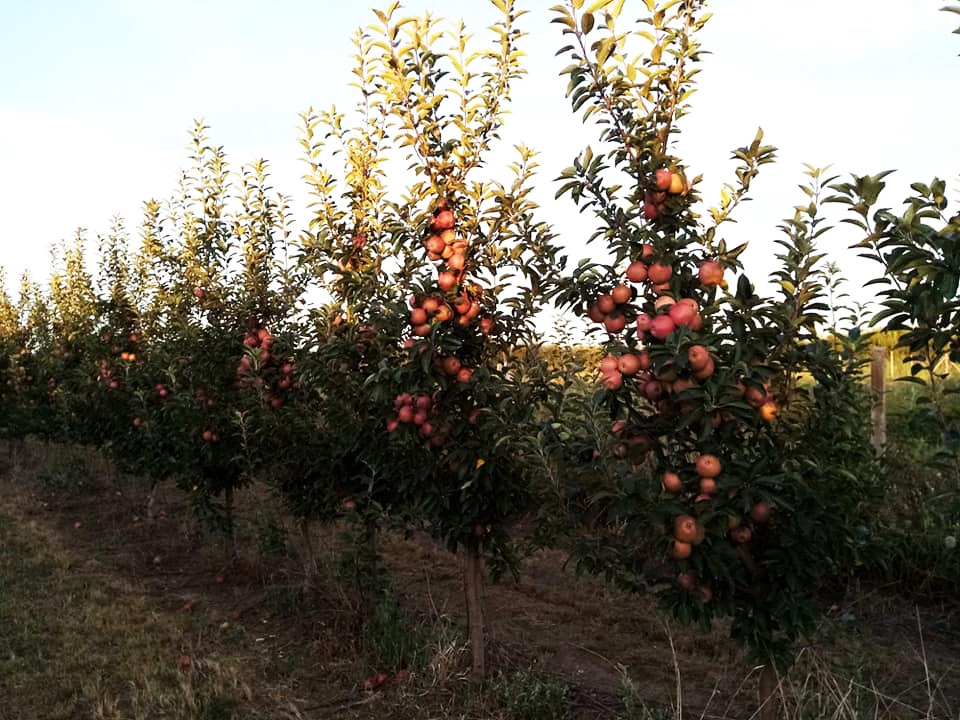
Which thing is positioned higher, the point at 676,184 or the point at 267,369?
the point at 676,184

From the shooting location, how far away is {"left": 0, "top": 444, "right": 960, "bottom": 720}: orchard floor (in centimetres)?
485

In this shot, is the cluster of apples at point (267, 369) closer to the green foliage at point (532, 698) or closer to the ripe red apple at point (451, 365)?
the ripe red apple at point (451, 365)

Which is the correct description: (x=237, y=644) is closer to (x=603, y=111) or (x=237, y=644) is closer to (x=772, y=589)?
(x=772, y=589)

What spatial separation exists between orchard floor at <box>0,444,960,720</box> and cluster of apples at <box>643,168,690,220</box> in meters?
2.08

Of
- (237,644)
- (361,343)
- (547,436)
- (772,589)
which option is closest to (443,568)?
(237,644)

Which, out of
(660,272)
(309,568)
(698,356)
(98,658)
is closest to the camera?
(698,356)

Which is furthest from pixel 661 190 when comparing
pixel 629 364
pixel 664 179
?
pixel 629 364

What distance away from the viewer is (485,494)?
4.81m

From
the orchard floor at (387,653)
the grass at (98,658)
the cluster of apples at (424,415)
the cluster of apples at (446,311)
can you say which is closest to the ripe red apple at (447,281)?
the cluster of apples at (446,311)

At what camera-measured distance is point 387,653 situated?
551 cm

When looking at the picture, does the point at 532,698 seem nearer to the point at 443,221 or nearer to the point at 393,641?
the point at 393,641

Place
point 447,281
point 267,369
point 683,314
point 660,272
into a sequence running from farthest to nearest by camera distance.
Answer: point 267,369
point 447,281
point 660,272
point 683,314

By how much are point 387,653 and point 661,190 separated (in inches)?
141

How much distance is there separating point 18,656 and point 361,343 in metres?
3.41
